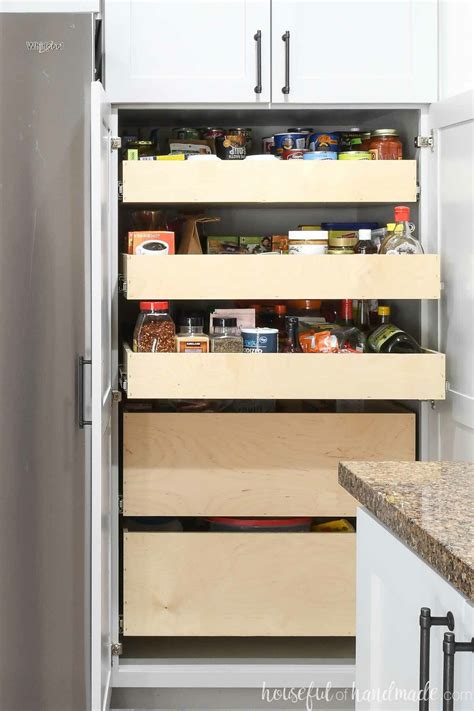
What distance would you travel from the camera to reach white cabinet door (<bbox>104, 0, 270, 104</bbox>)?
7.36 feet

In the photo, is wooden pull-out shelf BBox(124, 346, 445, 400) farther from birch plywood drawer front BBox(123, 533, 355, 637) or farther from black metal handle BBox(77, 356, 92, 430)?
birch plywood drawer front BBox(123, 533, 355, 637)

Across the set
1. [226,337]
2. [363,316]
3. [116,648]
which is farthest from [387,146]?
[116,648]

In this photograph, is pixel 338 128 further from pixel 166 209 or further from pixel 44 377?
pixel 44 377

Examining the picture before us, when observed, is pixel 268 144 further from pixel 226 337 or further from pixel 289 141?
pixel 226 337

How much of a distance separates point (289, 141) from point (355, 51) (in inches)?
11.3

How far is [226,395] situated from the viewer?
2131mm

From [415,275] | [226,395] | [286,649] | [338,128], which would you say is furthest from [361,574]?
[338,128]

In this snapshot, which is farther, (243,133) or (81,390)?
(243,133)

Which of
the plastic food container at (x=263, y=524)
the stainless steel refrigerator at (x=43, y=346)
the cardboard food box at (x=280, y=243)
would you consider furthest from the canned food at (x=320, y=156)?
the plastic food container at (x=263, y=524)

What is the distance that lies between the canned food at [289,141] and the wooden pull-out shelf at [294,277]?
417mm

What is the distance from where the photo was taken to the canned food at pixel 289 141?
94.6 inches

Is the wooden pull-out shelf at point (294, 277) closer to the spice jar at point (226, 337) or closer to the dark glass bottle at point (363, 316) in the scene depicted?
the spice jar at point (226, 337)

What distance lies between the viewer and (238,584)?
2361mm

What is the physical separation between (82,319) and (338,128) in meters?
1.18
